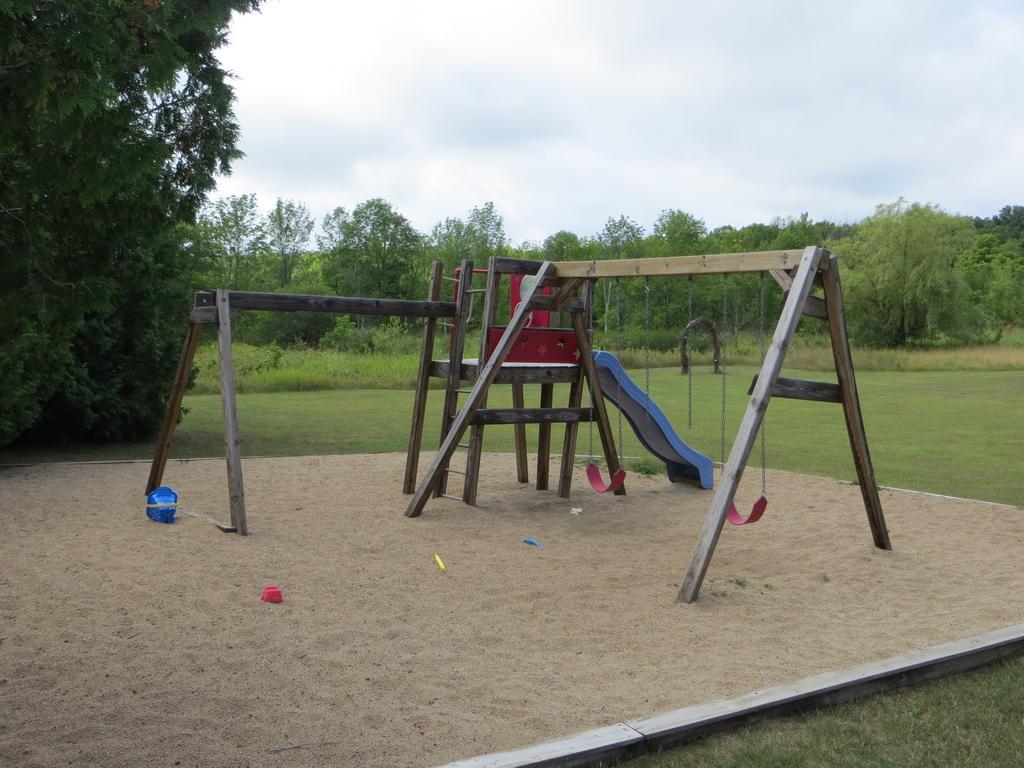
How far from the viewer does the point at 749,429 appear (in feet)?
17.6

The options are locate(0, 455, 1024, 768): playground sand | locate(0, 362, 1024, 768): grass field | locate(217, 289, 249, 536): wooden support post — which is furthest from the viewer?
locate(217, 289, 249, 536): wooden support post

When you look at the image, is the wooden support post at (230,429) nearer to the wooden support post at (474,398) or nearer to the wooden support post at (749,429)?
the wooden support post at (474,398)

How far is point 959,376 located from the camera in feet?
93.0

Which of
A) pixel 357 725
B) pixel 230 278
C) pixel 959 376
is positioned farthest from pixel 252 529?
pixel 230 278

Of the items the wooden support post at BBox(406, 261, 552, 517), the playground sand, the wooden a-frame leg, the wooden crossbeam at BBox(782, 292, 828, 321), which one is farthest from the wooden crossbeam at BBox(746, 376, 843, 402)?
the wooden a-frame leg

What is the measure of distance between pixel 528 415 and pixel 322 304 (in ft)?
6.26

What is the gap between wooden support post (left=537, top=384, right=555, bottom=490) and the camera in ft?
28.1

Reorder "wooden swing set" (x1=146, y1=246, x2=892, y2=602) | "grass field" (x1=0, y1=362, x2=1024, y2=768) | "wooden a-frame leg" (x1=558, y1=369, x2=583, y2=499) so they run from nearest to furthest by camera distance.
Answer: "grass field" (x1=0, y1=362, x2=1024, y2=768) < "wooden swing set" (x1=146, y1=246, x2=892, y2=602) < "wooden a-frame leg" (x1=558, y1=369, x2=583, y2=499)

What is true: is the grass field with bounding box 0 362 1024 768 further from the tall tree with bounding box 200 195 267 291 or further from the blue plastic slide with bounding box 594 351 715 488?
the tall tree with bounding box 200 195 267 291

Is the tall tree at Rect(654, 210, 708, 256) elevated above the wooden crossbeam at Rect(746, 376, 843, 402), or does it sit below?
above

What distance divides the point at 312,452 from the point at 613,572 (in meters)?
6.33

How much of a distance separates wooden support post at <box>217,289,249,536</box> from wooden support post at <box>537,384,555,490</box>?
2752 millimetres

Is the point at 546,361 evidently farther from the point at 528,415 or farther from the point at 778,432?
the point at 778,432

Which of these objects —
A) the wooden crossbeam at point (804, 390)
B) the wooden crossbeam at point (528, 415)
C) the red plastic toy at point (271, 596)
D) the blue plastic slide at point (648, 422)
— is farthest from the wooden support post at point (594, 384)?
the red plastic toy at point (271, 596)
